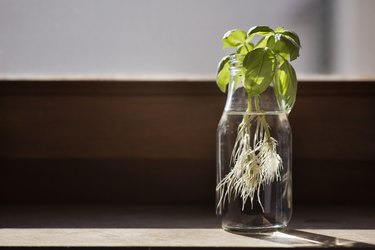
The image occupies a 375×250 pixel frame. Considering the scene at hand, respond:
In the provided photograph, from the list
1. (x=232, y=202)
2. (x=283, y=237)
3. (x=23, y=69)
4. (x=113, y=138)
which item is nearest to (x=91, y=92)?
(x=113, y=138)

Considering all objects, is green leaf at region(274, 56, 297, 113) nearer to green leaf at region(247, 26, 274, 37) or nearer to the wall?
green leaf at region(247, 26, 274, 37)

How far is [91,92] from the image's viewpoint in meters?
1.18

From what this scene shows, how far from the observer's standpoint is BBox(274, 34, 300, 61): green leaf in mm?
827

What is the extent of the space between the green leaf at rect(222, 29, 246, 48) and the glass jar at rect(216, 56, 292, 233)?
0.03m

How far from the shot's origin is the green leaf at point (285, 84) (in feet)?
2.77

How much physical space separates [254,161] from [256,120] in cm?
6

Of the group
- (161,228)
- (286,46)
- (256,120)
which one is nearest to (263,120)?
(256,120)

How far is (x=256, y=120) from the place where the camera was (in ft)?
2.84

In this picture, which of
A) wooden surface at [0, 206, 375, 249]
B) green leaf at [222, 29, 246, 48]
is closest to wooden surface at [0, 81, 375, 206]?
wooden surface at [0, 206, 375, 249]

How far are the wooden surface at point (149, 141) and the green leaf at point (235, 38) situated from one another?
289 millimetres

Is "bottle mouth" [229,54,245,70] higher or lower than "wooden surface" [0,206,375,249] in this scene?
higher

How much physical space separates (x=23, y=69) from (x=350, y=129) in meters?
0.71

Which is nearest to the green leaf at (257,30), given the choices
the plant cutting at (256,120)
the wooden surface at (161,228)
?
the plant cutting at (256,120)

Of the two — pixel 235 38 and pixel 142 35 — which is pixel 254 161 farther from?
pixel 142 35
